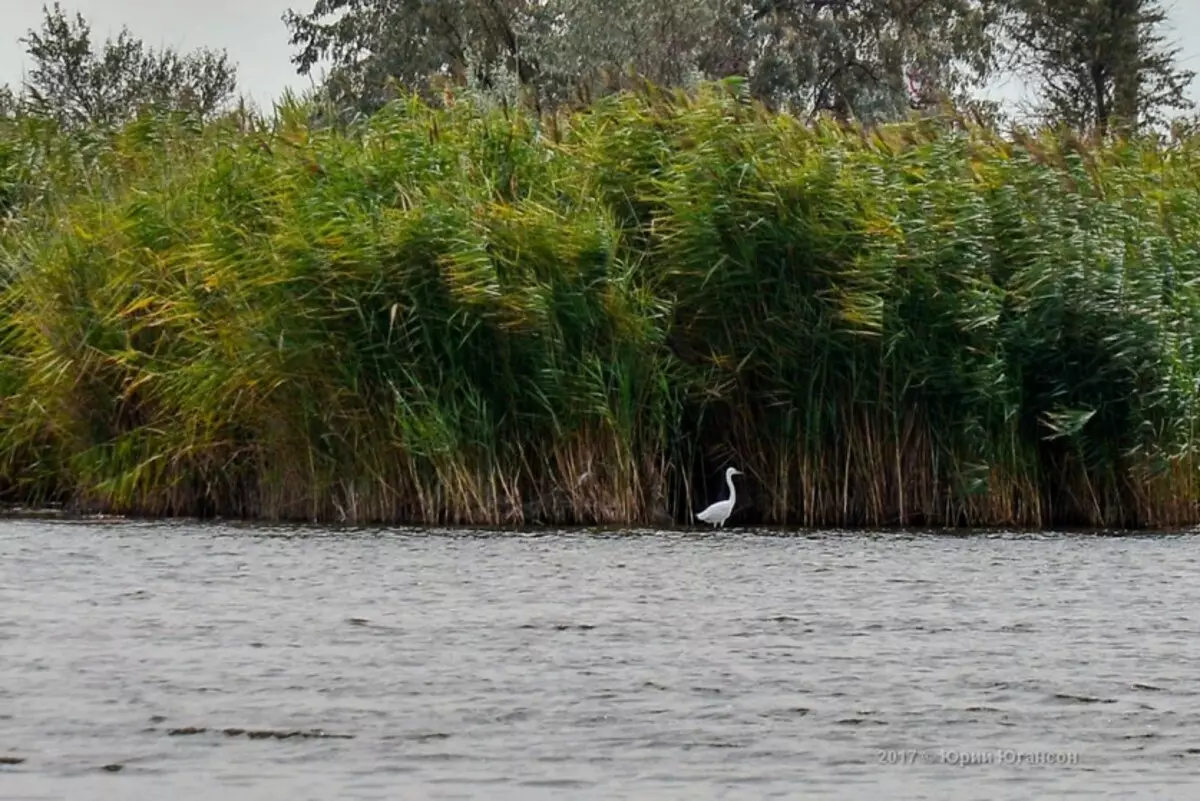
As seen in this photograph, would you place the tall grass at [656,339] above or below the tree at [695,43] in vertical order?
below

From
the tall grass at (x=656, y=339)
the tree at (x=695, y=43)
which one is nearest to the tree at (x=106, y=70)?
the tree at (x=695, y=43)

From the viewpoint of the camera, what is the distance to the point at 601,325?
16.4 metres

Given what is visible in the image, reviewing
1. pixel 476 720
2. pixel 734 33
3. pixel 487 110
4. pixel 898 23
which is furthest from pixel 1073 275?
pixel 898 23

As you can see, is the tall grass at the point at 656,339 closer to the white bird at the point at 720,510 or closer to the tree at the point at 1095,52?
the white bird at the point at 720,510

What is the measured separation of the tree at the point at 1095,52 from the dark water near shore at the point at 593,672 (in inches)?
1269

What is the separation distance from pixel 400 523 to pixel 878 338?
12.9 feet

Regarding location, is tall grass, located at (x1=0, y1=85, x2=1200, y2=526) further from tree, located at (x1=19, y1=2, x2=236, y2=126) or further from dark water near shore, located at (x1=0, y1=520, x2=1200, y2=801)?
tree, located at (x1=19, y1=2, x2=236, y2=126)

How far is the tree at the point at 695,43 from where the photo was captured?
39031 millimetres

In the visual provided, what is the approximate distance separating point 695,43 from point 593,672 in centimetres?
3255

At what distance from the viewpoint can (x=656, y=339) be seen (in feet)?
53.4

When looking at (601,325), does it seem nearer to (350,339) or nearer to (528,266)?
(528,266)

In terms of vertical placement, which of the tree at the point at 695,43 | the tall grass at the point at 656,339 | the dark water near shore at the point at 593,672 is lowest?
the dark water near shore at the point at 593,672

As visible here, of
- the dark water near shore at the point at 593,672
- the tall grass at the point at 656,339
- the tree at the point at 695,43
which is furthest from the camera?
the tree at the point at 695,43

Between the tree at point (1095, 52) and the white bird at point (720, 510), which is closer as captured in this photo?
the white bird at point (720, 510)
